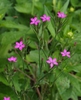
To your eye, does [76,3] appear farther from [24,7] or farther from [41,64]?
[41,64]

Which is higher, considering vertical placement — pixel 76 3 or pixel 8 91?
pixel 76 3

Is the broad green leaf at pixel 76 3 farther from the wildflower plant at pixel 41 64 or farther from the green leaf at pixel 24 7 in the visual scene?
the wildflower plant at pixel 41 64

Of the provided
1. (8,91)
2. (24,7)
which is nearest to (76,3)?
(24,7)

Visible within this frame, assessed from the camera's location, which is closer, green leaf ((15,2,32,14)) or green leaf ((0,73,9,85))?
green leaf ((0,73,9,85))

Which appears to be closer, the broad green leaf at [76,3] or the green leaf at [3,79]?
the green leaf at [3,79]

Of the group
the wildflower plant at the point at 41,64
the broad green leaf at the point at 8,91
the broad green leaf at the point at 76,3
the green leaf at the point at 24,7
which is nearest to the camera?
the wildflower plant at the point at 41,64

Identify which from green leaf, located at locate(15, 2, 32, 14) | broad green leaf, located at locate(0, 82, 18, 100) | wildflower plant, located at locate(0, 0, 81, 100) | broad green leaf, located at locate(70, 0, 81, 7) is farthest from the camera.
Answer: broad green leaf, located at locate(70, 0, 81, 7)

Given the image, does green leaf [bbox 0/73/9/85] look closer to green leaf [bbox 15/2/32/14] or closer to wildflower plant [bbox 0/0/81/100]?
wildflower plant [bbox 0/0/81/100]

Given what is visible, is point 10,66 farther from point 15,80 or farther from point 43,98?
point 43,98

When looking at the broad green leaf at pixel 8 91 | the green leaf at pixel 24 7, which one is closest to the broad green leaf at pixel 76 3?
the green leaf at pixel 24 7

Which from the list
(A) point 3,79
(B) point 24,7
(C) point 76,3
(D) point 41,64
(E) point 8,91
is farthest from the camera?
(C) point 76,3

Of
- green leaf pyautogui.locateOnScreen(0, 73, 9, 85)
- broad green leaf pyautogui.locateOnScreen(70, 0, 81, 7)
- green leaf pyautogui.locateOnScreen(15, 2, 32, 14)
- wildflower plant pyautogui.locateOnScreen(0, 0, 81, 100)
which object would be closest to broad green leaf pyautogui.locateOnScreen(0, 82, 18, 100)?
wildflower plant pyautogui.locateOnScreen(0, 0, 81, 100)
